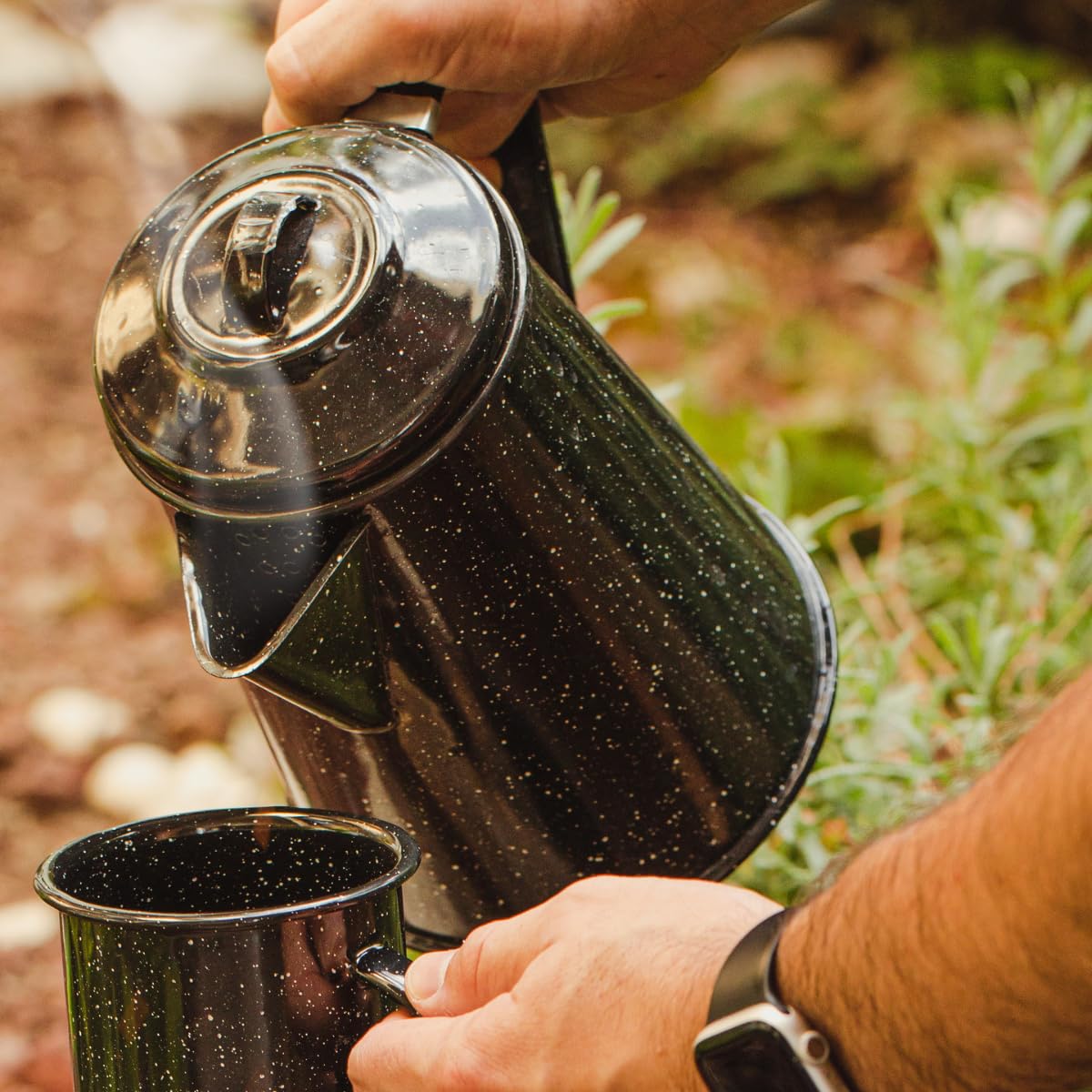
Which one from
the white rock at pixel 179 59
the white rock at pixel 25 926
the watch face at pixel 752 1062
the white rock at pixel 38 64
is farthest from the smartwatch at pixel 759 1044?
the white rock at pixel 38 64

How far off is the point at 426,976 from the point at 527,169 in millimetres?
490

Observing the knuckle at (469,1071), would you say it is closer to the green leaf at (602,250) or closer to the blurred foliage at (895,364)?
the blurred foliage at (895,364)

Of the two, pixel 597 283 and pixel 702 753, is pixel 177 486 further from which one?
pixel 597 283

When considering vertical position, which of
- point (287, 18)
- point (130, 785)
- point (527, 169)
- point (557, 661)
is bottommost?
point (130, 785)

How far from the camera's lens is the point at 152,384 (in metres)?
0.59

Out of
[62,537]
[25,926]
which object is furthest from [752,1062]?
[62,537]

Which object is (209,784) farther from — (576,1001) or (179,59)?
(179,59)

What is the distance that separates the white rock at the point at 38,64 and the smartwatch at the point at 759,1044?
13.9 ft

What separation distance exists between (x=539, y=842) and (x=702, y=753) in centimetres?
10

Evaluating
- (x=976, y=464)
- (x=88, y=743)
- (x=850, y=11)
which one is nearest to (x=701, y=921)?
(x=976, y=464)

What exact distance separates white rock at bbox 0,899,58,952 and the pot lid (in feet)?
4.21

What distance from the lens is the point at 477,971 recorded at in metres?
0.56

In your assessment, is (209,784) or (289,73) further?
(209,784)

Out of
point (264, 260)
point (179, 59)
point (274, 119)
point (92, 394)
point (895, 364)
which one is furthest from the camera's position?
point (179, 59)
